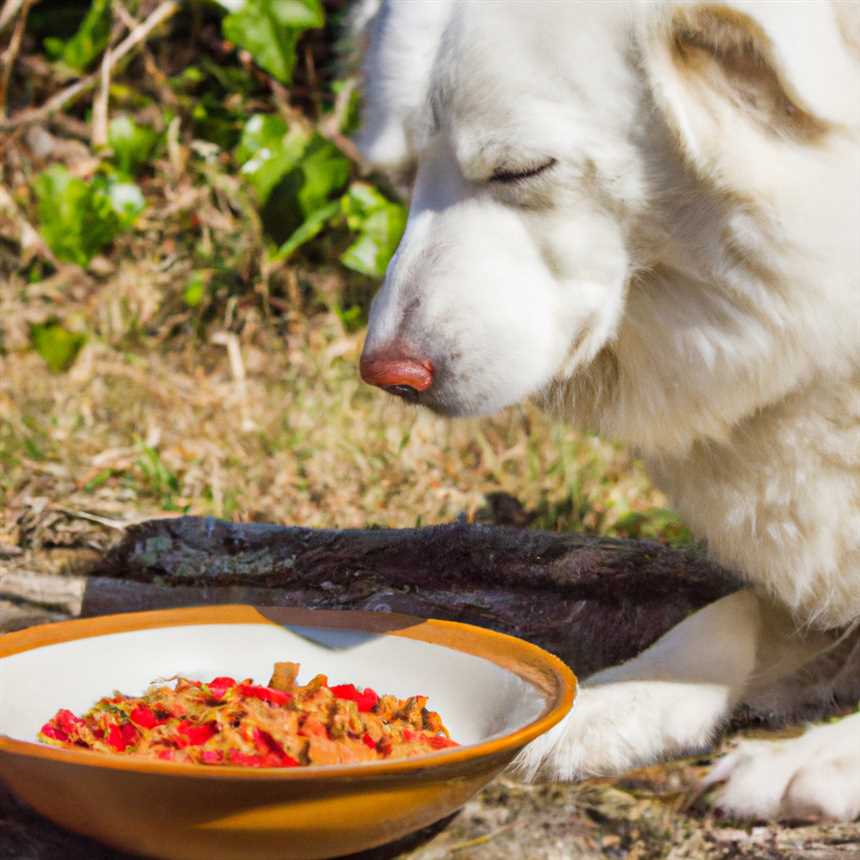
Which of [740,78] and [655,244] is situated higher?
[740,78]

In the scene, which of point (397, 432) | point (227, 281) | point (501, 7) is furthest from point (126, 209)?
point (501, 7)

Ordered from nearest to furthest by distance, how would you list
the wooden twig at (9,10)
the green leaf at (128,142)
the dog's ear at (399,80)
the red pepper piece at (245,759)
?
the red pepper piece at (245,759)
the dog's ear at (399,80)
the green leaf at (128,142)
the wooden twig at (9,10)

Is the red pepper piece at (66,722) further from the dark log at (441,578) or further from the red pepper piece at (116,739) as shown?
the dark log at (441,578)

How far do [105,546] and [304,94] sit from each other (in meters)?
2.54

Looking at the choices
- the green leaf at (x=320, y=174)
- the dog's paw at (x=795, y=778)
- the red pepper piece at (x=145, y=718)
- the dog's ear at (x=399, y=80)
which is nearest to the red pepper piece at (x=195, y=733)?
the red pepper piece at (x=145, y=718)

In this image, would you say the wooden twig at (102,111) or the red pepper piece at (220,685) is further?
the wooden twig at (102,111)

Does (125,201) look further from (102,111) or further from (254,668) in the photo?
(254,668)

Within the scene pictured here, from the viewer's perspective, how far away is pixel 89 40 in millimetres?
4309

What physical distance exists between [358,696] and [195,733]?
A: 0.75 feet

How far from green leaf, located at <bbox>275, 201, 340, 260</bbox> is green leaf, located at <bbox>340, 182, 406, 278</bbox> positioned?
97 mm

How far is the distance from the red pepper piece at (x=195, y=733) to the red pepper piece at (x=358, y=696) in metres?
0.17

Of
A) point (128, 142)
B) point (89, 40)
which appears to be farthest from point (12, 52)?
point (128, 142)

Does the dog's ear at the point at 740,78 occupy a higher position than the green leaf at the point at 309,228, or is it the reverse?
the dog's ear at the point at 740,78

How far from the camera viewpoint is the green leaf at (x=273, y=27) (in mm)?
3904
